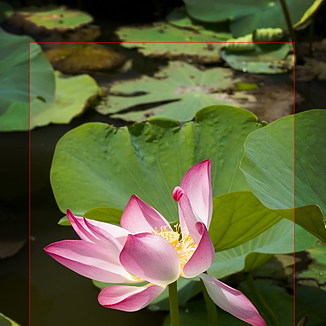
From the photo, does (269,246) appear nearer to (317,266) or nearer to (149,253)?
(317,266)

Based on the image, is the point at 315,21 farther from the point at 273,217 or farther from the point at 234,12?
the point at 273,217

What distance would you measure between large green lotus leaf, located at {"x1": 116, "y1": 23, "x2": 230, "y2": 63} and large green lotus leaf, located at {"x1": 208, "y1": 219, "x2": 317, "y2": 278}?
1.34 m

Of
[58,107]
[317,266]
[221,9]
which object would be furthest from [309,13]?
[317,266]

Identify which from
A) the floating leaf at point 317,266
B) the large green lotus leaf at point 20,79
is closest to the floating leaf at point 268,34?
the large green lotus leaf at point 20,79

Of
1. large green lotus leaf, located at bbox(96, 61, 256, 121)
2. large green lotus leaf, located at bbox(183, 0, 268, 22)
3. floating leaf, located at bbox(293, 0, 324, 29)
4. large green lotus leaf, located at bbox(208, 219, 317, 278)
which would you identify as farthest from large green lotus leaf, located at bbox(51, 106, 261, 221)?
large green lotus leaf, located at bbox(183, 0, 268, 22)

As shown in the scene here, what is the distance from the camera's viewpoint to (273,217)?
1.08 meters

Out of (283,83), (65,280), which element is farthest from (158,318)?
(283,83)

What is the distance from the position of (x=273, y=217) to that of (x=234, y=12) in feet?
5.62

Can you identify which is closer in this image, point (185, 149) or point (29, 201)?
point (185, 149)

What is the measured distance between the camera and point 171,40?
2.77m

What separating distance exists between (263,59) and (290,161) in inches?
57.2

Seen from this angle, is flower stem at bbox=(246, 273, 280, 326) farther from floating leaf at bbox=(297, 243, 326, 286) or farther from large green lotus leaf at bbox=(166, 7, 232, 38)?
large green lotus leaf at bbox=(166, 7, 232, 38)

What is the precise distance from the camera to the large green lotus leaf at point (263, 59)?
2439 mm

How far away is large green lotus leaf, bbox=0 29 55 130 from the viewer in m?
1.91
